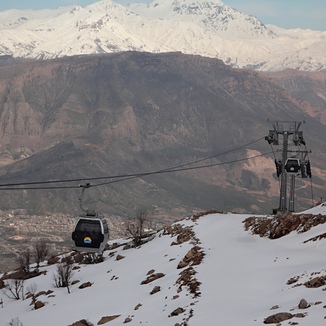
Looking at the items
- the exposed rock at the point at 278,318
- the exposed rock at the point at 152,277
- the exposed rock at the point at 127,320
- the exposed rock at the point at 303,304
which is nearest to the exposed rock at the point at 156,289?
the exposed rock at the point at 152,277

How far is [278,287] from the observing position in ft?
139

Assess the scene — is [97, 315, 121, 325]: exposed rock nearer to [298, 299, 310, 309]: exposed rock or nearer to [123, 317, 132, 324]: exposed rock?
[123, 317, 132, 324]: exposed rock

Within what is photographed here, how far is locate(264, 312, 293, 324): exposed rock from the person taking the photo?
33812 mm

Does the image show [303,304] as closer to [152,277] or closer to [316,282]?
[316,282]

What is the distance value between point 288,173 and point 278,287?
114ft

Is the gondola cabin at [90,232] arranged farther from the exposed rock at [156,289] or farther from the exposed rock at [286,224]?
the exposed rock at [286,224]

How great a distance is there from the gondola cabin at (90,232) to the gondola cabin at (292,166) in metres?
32.7

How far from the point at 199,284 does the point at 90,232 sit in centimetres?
860

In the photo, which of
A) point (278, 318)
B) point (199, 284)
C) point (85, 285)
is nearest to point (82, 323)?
point (199, 284)

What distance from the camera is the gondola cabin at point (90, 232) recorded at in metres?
48.1

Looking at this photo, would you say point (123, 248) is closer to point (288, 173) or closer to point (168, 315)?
point (288, 173)

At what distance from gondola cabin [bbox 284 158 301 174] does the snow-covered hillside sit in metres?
6.41

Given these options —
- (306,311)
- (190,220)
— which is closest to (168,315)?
(306,311)

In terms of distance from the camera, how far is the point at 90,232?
4825cm
